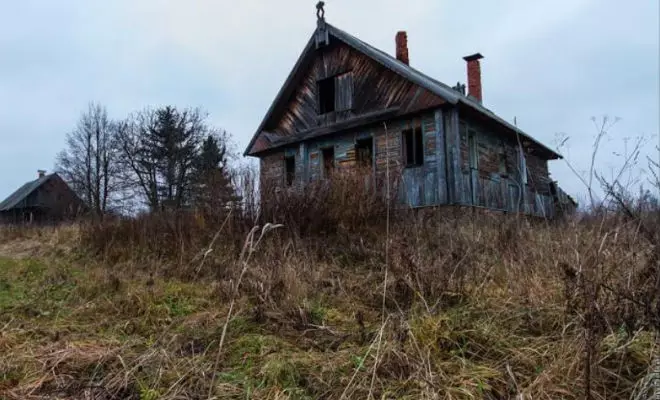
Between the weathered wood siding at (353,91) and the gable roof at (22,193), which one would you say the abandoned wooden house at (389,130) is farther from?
the gable roof at (22,193)

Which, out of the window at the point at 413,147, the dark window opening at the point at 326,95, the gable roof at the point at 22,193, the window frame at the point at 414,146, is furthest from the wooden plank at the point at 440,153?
the gable roof at the point at 22,193

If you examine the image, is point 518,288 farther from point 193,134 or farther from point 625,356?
point 193,134

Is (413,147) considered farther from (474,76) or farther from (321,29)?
(474,76)

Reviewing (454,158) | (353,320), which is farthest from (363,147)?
(353,320)

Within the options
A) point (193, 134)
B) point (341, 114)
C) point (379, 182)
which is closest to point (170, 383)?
point (379, 182)

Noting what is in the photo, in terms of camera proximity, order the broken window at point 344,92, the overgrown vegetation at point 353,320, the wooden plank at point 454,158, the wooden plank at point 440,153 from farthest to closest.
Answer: the broken window at point 344,92
the wooden plank at point 440,153
the wooden plank at point 454,158
the overgrown vegetation at point 353,320

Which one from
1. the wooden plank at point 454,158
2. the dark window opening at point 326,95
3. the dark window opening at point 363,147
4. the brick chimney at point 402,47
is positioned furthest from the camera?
the brick chimney at point 402,47

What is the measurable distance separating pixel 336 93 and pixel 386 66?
2.19 m

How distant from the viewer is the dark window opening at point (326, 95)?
15328mm

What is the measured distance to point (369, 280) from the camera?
4.86m

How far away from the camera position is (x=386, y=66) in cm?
1315

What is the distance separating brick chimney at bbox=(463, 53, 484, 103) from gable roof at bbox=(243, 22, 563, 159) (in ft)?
10.6

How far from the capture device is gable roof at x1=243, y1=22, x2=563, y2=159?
1209 cm

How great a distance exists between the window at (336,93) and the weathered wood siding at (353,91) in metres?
0.11
